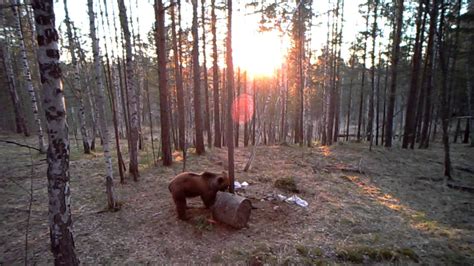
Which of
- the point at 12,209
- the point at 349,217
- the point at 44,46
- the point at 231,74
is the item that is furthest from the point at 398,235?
the point at 12,209

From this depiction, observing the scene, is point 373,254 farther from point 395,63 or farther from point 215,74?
point 395,63

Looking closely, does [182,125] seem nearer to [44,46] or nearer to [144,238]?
[144,238]

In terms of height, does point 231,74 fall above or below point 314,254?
above

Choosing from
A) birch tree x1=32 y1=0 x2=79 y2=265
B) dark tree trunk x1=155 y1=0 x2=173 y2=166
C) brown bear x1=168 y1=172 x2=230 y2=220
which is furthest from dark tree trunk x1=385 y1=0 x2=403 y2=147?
birch tree x1=32 y1=0 x2=79 y2=265

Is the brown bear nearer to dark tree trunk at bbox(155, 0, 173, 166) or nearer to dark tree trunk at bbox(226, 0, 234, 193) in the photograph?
dark tree trunk at bbox(226, 0, 234, 193)

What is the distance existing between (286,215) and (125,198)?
523 cm

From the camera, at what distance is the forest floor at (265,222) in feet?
17.3

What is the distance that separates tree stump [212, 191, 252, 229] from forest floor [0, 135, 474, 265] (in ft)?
0.74

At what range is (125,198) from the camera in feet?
26.5

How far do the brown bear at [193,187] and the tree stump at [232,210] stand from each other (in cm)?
40

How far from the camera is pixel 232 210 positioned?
241 inches

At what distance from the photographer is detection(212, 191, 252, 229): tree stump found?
20.0ft

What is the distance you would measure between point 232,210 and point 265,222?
114cm

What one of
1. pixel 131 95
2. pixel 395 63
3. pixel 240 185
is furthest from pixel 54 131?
pixel 395 63
